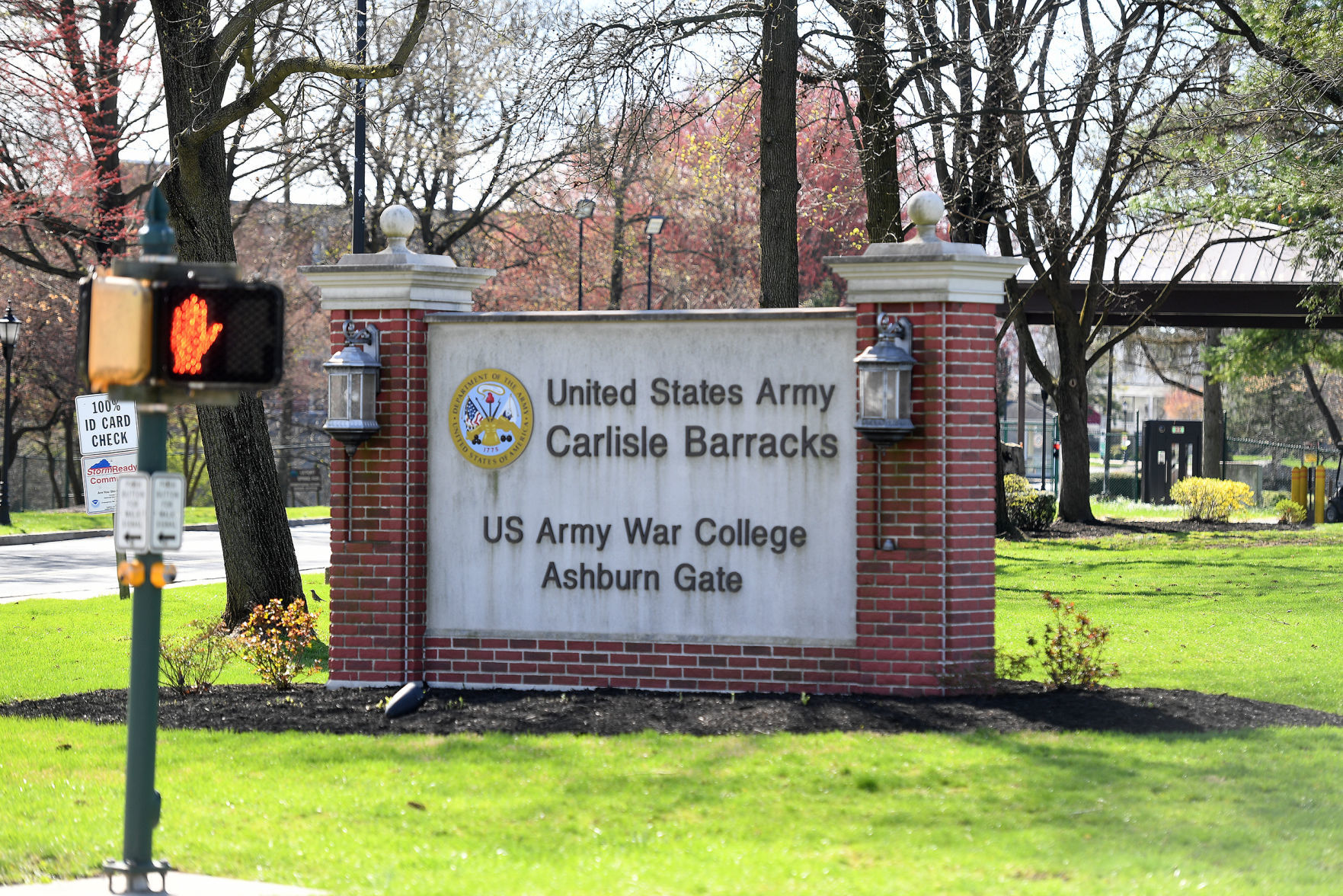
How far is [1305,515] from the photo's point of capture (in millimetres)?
29766

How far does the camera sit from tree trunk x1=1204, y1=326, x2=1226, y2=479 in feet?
127

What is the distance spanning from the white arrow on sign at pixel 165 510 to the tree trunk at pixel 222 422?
26.2ft

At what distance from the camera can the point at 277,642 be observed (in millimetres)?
9398

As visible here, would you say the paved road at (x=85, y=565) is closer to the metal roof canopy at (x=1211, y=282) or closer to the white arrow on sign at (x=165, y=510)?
the white arrow on sign at (x=165, y=510)

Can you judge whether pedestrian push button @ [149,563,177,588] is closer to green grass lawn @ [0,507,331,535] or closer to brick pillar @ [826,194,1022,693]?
brick pillar @ [826,194,1022,693]

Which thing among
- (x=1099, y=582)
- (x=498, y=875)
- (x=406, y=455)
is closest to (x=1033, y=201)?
(x=1099, y=582)

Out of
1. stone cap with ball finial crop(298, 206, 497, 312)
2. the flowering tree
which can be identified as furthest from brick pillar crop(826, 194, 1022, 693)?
the flowering tree

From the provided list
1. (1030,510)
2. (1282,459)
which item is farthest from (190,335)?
(1282,459)

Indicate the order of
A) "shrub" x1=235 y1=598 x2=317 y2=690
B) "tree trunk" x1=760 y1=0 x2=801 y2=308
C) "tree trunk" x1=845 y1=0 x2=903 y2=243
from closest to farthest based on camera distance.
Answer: "shrub" x1=235 y1=598 x2=317 y2=690 < "tree trunk" x1=760 y1=0 x2=801 y2=308 < "tree trunk" x1=845 y1=0 x2=903 y2=243

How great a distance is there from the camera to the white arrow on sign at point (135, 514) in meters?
5.29

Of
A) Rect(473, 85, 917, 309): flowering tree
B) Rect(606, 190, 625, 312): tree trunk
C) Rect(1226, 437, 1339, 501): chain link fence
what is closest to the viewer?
Rect(473, 85, 917, 309): flowering tree

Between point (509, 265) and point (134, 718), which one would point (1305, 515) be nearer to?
point (509, 265)

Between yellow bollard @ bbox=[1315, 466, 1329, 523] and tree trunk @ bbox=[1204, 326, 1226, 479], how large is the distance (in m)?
8.11

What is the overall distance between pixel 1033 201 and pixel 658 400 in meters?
15.2
